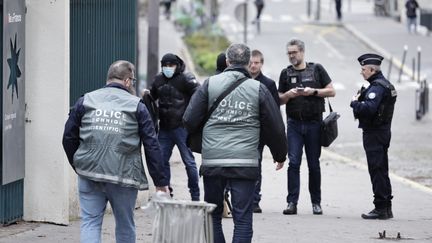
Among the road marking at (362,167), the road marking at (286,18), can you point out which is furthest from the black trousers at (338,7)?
the road marking at (362,167)

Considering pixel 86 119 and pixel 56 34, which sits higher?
pixel 56 34

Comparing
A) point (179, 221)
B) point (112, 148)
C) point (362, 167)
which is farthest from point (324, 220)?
point (362, 167)

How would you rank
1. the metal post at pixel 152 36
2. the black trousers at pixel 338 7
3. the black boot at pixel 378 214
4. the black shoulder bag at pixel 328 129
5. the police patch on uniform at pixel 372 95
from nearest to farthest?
the police patch on uniform at pixel 372 95, the black shoulder bag at pixel 328 129, the black boot at pixel 378 214, the metal post at pixel 152 36, the black trousers at pixel 338 7

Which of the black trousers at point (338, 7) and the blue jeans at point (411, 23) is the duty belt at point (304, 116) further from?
the black trousers at point (338, 7)

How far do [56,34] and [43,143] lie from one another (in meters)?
1.06

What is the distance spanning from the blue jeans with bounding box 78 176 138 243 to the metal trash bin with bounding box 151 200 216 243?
2.86 feet

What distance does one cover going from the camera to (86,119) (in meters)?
8.35

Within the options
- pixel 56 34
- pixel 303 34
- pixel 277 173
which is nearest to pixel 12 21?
pixel 56 34

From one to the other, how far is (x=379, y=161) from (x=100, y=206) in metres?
4.51

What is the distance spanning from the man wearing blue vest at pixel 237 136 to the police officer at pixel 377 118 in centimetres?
337

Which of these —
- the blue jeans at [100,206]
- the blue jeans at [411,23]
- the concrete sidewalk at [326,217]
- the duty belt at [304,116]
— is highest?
the blue jeans at [411,23]

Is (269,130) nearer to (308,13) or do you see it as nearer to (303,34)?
(303,34)

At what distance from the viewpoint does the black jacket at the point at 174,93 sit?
492 inches

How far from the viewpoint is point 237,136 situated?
28.4 ft
